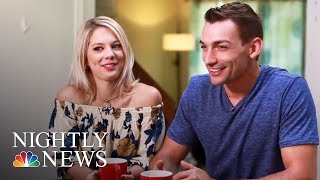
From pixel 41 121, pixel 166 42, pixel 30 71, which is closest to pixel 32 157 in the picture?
pixel 41 121

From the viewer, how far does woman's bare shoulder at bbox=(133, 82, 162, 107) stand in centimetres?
111

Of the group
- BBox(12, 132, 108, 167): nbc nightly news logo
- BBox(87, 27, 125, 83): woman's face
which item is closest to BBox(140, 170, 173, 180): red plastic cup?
BBox(12, 132, 108, 167): nbc nightly news logo

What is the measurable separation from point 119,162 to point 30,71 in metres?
0.35

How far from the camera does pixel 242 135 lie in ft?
3.46

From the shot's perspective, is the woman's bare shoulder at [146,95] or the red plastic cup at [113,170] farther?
the woman's bare shoulder at [146,95]

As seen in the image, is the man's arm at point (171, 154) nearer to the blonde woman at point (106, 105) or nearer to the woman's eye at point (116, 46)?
the blonde woman at point (106, 105)

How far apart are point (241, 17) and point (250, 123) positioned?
0.25 m

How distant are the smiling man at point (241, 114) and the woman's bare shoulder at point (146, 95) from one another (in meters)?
0.07

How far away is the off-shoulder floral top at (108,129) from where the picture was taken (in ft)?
3.51

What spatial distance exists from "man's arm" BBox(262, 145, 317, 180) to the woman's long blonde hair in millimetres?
414

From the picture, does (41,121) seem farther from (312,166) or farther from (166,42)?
(312,166)


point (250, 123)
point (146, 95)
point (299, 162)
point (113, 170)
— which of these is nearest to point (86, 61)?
point (146, 95)

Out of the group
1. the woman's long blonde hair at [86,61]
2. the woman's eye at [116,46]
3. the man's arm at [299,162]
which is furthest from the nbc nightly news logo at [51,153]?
the man's arm at [299,162]

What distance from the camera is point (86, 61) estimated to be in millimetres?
1062
